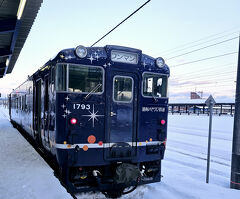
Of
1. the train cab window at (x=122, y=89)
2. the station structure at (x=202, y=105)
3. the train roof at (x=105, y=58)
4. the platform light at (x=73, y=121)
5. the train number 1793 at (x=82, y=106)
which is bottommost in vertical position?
the station structure at (x=202, y=105)

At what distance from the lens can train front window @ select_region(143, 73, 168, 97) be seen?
18.1 ft

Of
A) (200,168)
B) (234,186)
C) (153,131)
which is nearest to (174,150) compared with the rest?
(200,168)

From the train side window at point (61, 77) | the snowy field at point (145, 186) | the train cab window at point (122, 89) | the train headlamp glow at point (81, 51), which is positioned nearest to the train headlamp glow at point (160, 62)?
the train cab window at point (122, 89)

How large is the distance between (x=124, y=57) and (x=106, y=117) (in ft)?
4.84

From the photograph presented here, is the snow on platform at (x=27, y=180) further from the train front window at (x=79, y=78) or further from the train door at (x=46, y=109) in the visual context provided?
the train front window at (x=79, y=78)

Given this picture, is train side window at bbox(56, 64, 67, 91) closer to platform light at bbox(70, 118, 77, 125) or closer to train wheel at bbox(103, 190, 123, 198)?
A: platform light at bbox(70, 118, 77, 125)

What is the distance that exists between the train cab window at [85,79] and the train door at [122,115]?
0.29 metres

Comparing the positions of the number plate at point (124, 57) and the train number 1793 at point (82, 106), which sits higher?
the number plate at point (124, 57)

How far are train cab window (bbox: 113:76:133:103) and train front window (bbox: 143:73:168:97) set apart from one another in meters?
0.42

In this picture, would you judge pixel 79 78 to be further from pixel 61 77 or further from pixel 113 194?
pixel 113 194

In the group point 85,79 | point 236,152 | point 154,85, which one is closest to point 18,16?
point 85,79

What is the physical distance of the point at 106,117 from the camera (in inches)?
195

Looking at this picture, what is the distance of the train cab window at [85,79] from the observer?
466 centimetres

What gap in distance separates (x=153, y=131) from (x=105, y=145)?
53.2 inches
